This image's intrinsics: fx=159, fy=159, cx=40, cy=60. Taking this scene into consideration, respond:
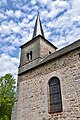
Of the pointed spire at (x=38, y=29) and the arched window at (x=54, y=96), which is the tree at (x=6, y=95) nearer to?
the pointed spire at (x=38, y=29)

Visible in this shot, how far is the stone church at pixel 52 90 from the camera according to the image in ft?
28.7

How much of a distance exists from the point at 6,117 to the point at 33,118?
8.61 metres

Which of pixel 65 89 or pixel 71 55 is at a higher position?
pixel 71 55

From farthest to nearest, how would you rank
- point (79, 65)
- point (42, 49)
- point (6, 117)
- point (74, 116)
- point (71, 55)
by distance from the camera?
point (6, 117)
point (42, 49)
point (71, 55)
point (79, 65)
point (74, 116)

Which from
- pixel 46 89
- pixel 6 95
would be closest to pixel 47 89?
pixel 46 89

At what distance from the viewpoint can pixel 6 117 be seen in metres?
17.7

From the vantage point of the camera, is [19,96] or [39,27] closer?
[19,96]

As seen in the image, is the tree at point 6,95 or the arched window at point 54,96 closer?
the arched window at point 54,96

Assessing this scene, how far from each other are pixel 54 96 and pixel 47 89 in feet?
2.25

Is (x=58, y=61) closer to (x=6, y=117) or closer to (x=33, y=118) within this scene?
(x=33, y=118)

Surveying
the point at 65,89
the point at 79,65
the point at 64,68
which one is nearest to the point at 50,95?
the point at 65,89

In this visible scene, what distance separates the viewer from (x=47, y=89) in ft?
33.7

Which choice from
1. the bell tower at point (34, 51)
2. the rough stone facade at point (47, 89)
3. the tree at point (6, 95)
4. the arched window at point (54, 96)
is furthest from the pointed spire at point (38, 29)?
the arched window at point (54, 96)

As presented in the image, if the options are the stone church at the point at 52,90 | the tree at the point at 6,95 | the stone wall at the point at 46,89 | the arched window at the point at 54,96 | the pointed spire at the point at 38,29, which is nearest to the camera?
the stone wall at the point at 46,89
